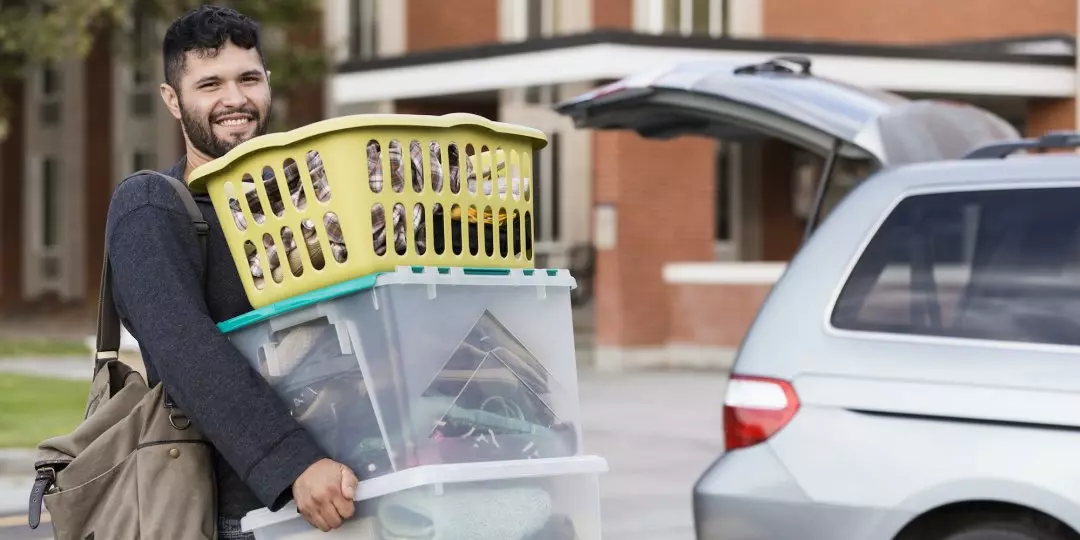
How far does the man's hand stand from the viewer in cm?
272

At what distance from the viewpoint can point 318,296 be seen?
2764 millimetres

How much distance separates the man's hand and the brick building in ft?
42.7

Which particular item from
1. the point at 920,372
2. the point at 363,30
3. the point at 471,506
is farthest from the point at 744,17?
the point at 471,506

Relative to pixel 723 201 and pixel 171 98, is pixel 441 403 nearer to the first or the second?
pixel 171 98

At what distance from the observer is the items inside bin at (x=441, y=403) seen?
9.02ft

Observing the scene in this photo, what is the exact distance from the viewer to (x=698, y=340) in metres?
21.0

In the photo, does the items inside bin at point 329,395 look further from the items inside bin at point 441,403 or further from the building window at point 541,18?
the building window at point 541,18

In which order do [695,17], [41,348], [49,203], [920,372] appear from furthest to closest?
[49,203]
[41,348]
[695,17]
[920,372]

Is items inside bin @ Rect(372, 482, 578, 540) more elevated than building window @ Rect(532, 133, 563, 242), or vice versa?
items inside bin @ Rect(372, 482, 578, 540)

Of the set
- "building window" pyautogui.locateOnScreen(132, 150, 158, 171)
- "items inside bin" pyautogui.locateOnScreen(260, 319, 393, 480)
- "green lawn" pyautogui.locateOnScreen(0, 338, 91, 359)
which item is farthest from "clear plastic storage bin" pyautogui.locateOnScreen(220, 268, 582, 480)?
"building window" pyautogui.locateOnScreen(132, 150, 158, 171)

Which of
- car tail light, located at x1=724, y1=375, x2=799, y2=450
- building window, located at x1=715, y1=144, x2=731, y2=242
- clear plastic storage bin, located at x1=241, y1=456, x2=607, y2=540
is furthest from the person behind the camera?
building window, located at x1=715, y1=144, x2=731, y2=242

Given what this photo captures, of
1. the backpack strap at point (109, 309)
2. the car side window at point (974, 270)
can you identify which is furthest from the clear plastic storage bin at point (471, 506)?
the car side window at point (974, 270)

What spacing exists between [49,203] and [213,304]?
1333 inches

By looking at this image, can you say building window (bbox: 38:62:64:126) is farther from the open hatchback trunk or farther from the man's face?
the man's face
